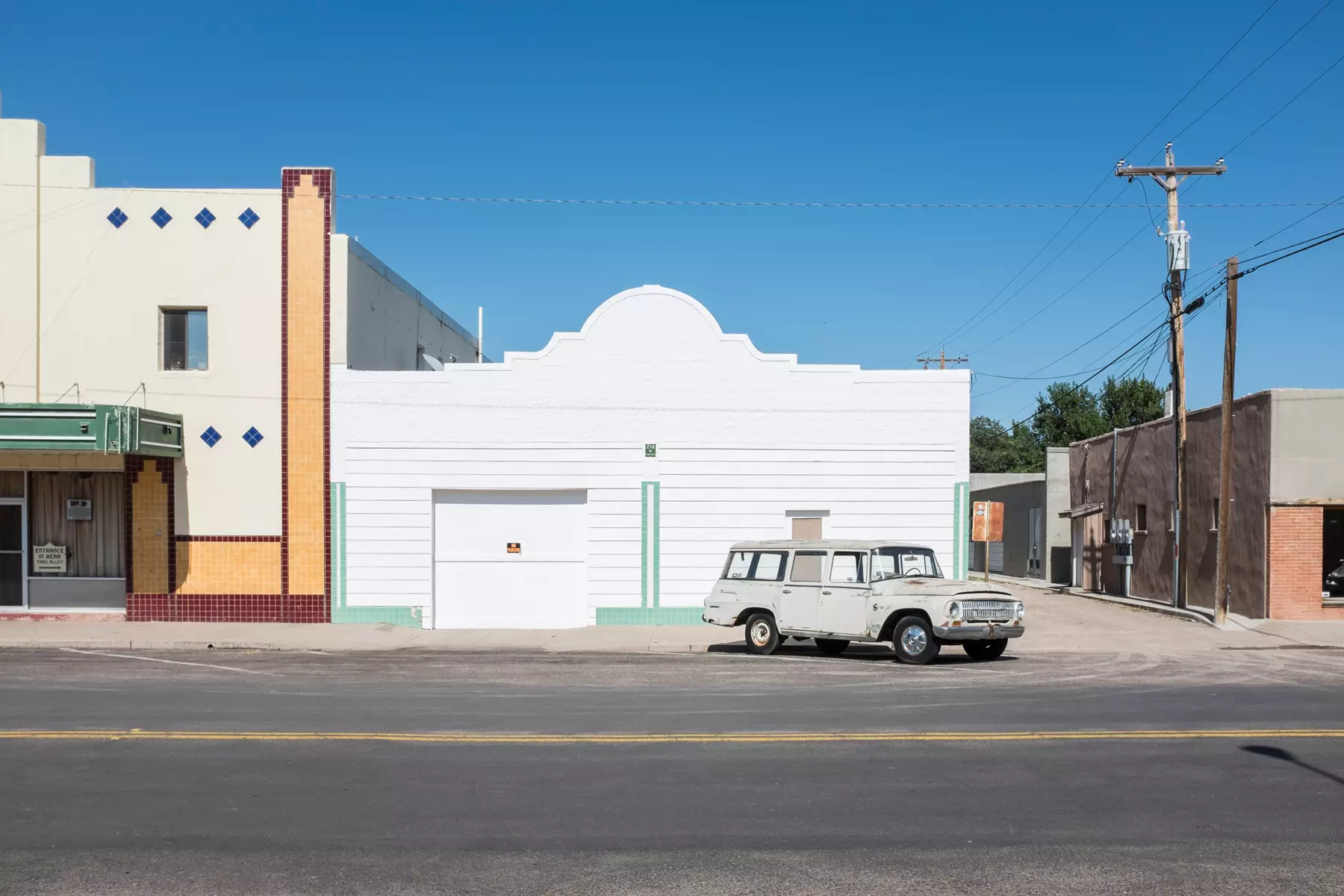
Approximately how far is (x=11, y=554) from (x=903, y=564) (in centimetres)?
1720

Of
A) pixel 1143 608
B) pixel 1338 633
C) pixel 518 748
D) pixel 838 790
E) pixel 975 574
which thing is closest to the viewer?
pixel 838 790

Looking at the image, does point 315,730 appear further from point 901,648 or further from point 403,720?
point 901,648

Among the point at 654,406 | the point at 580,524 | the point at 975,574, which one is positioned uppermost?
the point at 654,406

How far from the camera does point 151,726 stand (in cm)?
1131

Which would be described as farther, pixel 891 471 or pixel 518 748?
pixel 891 471

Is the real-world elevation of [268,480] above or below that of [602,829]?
above

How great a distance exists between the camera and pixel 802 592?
17578 mm

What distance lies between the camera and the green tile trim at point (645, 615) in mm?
22359

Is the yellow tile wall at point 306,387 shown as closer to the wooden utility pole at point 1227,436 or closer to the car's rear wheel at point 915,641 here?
the car's rear wheel at point 915,641

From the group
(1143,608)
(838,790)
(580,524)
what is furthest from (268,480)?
(1143,608)

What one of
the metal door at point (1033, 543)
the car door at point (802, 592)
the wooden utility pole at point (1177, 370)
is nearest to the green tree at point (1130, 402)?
the metal door at point (1033, 543)

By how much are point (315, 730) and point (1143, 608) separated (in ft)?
69.8

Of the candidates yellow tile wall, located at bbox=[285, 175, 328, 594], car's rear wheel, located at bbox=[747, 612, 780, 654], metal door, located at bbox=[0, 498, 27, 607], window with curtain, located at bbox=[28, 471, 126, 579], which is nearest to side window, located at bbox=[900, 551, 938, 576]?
car's rear wheel, located at bbox=[747, 612, 780, 654]

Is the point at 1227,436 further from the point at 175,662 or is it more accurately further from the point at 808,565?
the point at 175,662
